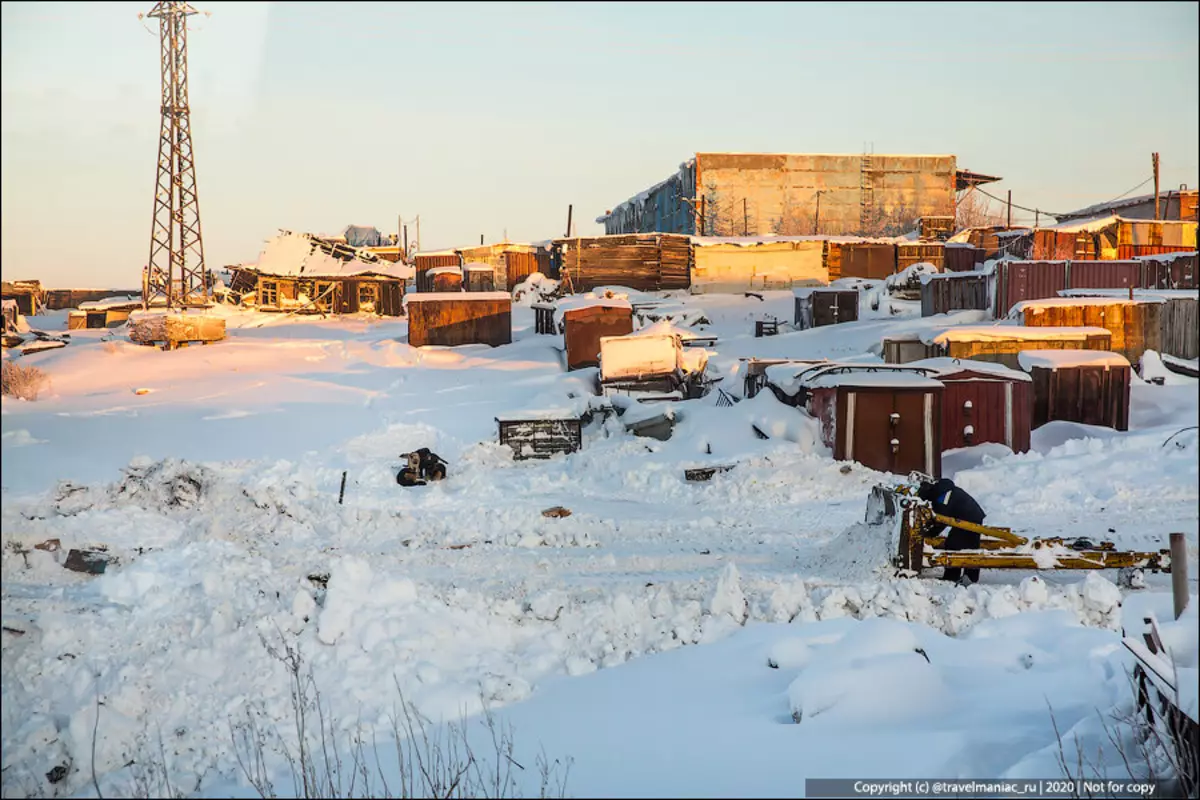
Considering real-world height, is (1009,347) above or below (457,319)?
below

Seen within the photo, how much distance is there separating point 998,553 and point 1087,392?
417 inches

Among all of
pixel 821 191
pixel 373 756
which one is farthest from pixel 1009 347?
pixel 821 191

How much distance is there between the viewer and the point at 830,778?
4988mm

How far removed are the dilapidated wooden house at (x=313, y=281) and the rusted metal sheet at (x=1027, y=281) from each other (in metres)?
26.6

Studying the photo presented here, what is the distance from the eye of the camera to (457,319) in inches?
1084

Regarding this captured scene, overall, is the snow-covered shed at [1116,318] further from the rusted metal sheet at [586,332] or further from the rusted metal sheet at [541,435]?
the rusted metal sheet at [541,435]

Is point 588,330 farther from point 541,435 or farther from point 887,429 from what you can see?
point 887,429

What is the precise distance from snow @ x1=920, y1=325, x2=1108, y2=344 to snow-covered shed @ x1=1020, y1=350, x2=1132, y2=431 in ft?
8.61

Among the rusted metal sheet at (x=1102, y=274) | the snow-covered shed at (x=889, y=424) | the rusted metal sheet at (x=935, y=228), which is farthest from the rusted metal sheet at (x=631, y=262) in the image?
the snow-covered shed at (x=889, y=424)

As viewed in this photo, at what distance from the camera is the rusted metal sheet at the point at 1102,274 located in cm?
2711

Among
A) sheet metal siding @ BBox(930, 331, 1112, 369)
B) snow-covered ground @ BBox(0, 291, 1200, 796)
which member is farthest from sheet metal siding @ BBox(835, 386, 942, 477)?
sheet metal siding @ BBox(930, 331, 1112, 369)

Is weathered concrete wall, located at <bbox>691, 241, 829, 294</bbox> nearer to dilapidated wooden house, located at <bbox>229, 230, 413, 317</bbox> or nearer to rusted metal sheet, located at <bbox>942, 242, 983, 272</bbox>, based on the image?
rusted metal sheet, located at <bbox>942, 242, 983, 272</bbox>

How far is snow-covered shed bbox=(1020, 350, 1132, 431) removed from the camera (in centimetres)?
1762

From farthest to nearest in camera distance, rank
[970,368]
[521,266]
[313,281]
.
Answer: [313,281], [521,266], [970,368]
